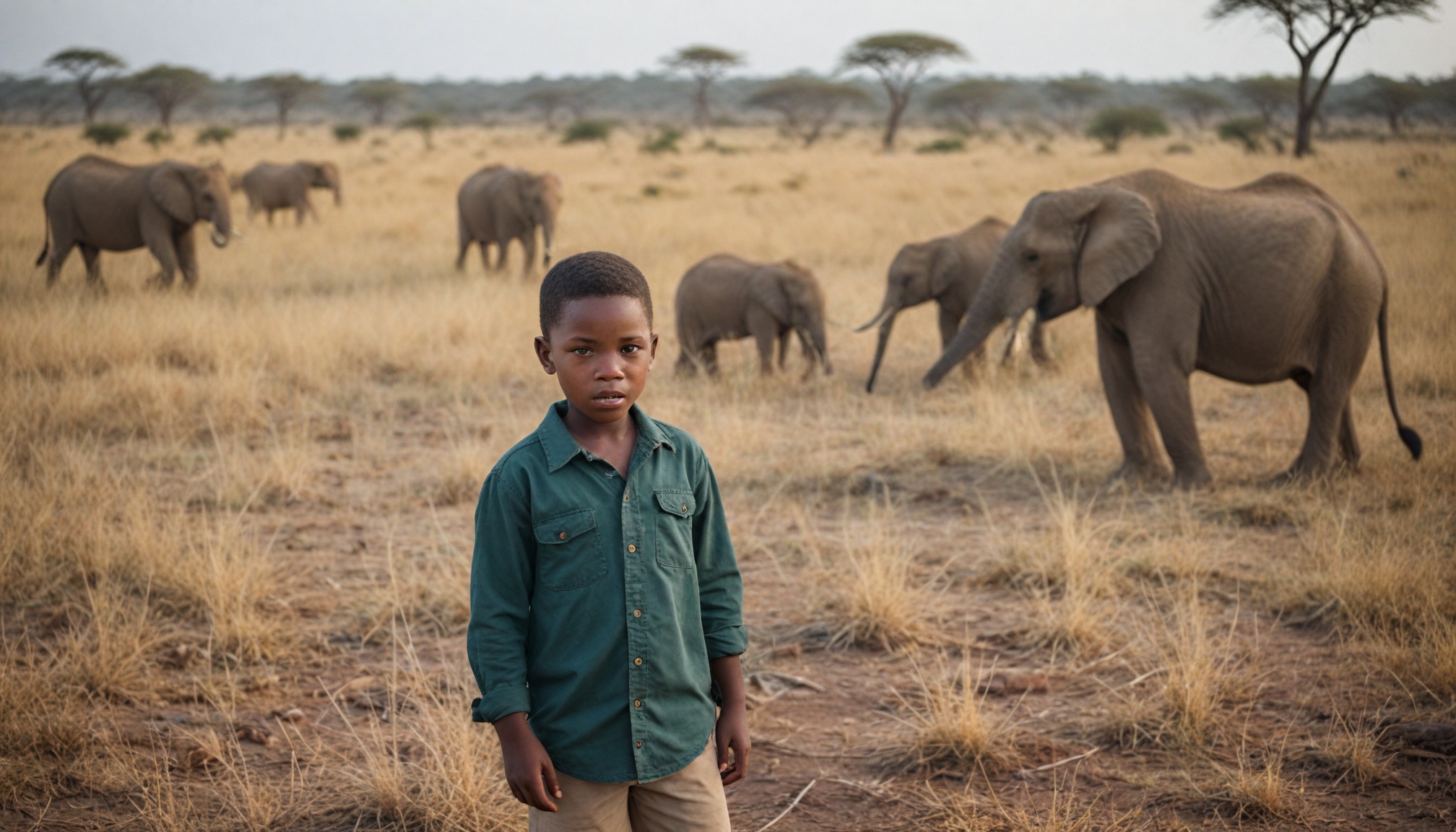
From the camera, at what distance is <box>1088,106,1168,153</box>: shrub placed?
4178cm

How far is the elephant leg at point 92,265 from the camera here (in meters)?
13.7

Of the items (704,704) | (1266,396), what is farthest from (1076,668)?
(1266,396)

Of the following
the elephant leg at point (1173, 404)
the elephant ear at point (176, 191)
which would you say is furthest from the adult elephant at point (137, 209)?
the elephant leg at point (1173, 404)

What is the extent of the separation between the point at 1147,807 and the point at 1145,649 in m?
1.20

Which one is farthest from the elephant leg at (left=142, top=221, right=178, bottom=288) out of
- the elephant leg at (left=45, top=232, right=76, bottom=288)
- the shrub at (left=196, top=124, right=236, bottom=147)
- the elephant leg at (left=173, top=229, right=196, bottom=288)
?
the shrub at (left=196, top=124, right=236, bottom=147)

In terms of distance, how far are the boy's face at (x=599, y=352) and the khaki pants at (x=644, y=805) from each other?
0.69 metres

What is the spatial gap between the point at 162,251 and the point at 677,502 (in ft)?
43.4

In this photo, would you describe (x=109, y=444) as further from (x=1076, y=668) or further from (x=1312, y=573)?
(x=1312, y=573)

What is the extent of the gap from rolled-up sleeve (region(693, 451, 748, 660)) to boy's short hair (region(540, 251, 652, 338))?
362 mm

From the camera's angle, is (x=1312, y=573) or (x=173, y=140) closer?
(x=1312, y=573)

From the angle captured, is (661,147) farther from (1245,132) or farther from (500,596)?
(500,596)

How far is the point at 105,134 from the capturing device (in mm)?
38844

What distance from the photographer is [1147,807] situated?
353 centimetres

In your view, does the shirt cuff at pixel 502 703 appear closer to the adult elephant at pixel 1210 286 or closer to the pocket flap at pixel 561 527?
the pocket flap at pixel 561 527
